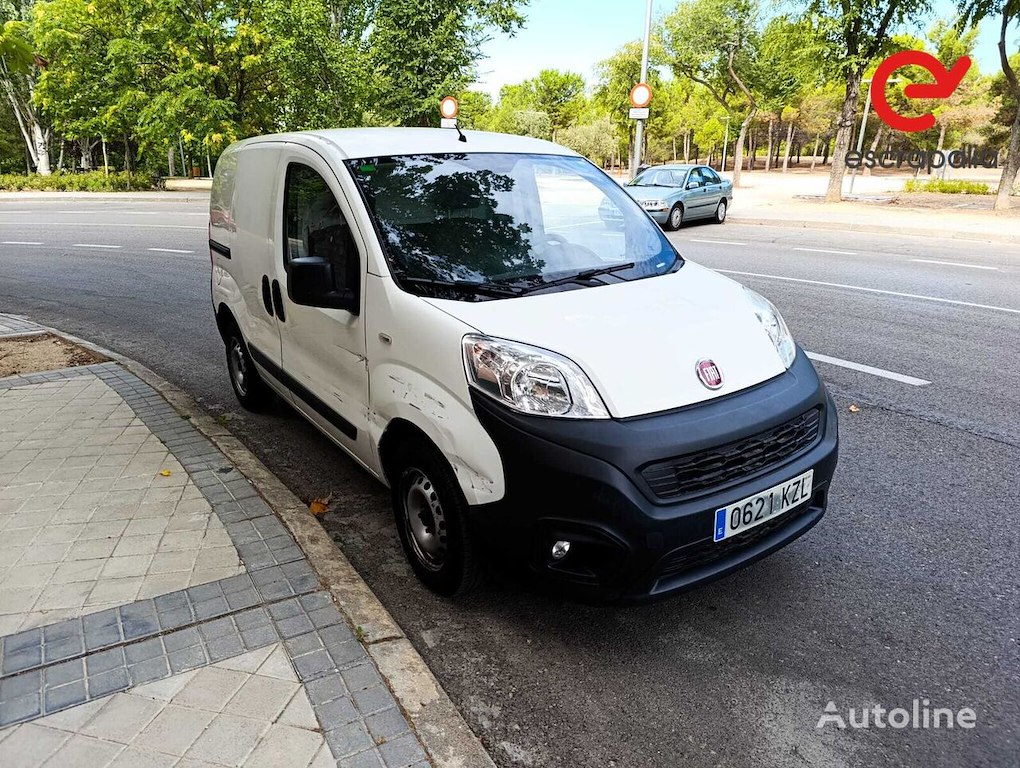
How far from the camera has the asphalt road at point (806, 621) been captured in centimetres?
232

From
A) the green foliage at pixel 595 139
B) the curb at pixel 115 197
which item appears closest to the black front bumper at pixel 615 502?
the curb at pixel 115 197

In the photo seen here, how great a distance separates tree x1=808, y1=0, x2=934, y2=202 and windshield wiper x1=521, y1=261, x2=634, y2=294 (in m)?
22.1

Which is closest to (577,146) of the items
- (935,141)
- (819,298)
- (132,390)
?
(935,141)

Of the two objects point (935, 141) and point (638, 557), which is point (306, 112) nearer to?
point (638, 557)

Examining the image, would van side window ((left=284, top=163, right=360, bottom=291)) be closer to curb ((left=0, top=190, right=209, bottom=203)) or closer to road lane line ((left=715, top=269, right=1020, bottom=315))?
road lane line ((left=715, top=269, right=1020, bottom=315))

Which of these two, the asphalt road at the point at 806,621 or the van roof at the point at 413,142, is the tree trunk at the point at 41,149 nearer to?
the asphalt road at the point at 806,621

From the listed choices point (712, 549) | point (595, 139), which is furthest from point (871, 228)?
point (595, 139)

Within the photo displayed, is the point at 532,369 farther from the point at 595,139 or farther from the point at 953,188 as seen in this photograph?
the point at 595,139

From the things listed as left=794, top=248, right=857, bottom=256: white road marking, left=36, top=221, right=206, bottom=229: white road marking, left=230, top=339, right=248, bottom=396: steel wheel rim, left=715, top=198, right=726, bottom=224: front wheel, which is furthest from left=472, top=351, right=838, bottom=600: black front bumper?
left=715, top=198, right=726, bottom=224: front wheel

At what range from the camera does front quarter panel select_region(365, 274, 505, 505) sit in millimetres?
2521

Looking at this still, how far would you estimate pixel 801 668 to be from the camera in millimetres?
2604

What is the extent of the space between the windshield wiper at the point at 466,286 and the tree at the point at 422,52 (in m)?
23.5

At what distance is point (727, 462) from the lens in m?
2.49

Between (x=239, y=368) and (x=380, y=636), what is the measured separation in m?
3.14
